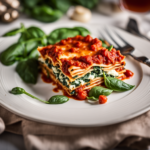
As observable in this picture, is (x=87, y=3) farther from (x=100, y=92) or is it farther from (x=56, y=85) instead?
(x=100, y=92)

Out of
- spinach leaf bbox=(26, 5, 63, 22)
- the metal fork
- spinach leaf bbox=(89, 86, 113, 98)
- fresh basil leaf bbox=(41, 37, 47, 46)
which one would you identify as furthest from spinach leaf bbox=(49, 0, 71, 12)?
spinach leaf bbox=(89, 86, 113, 98)

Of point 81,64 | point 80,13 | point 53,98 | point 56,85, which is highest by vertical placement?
point 81,64

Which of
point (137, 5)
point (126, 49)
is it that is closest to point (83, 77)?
point (126, 49)

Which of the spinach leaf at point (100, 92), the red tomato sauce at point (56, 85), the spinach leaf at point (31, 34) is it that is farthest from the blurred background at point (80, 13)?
the spinach leaf at point (100, 92)

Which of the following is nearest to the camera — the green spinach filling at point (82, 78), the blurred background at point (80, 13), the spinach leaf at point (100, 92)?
the spinach leaf at point (100, 92)

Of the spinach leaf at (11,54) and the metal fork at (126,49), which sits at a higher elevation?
the metal fork at (126,49)

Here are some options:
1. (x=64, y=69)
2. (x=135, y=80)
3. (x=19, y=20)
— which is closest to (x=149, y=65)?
(x=135, y=80)

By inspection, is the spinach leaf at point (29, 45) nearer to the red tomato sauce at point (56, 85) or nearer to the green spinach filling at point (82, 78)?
the red tomato sauce at point (56, 85)
